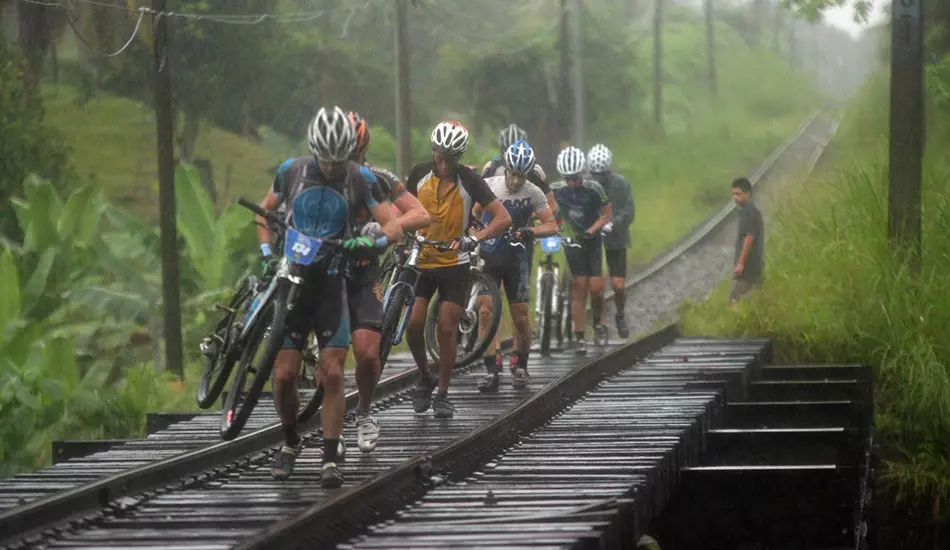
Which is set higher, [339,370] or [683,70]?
[683,70]

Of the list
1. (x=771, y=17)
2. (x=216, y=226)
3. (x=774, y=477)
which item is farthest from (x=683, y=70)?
(x=774, y=477)

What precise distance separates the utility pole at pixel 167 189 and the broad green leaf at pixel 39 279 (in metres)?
1.35

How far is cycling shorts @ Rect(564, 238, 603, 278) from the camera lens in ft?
54.1

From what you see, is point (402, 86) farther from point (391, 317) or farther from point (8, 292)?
point (391, 317)

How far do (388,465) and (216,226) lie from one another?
39.9ft

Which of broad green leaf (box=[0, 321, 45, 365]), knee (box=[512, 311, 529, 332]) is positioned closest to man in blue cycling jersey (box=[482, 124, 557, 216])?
knee (box=[512, 311, 529, 332])

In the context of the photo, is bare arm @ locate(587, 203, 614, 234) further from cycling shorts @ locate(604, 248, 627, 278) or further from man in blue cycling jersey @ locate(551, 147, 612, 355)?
cycling shorts @ locate(604, 248, 627, 278)

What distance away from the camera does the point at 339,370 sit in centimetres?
866

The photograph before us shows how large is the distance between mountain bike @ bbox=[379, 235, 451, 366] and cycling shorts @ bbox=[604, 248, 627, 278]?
252 inches

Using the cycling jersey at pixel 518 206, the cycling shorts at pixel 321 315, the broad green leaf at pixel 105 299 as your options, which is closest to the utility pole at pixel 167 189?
the broad green leaf at pixel 105 299

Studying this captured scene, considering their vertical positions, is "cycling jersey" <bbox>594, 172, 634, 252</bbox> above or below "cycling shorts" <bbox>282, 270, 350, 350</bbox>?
above

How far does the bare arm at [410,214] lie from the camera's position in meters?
9.30

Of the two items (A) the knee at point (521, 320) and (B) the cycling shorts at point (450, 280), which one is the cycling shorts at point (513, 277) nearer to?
(A) the knee at point (521, 320)

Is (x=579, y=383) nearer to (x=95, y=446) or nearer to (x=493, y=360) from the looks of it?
(x=493, y=360)
